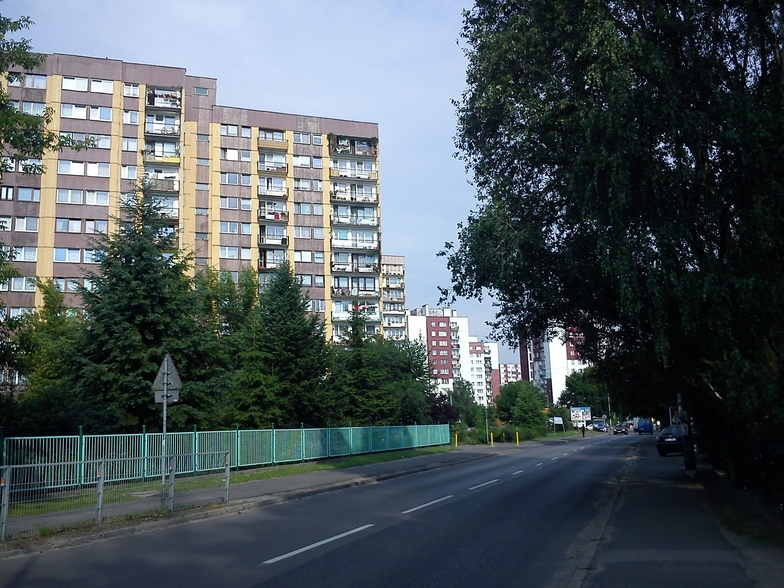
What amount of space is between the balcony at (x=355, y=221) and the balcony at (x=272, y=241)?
6.05 m

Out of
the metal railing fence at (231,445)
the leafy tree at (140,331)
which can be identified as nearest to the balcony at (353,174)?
the metal railing fence at (231,445)

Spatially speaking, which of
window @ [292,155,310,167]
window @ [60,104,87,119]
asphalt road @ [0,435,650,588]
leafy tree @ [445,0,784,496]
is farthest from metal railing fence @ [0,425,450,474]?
window @ [60,104,87,119]

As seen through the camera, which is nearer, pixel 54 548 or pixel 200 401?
pixel 54 548

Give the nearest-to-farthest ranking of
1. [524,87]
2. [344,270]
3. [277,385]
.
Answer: [524,87] → [277,385] → [344,270]

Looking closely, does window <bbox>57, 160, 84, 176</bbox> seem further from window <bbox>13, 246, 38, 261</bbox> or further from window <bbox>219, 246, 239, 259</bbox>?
window <bbox>219, 246, 239, 259</bbox>

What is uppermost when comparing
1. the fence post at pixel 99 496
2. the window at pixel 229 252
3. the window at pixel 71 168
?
the window at pixel 71 168

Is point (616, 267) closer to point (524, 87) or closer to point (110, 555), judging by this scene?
point (524, 87)

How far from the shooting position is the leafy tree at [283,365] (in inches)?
1423

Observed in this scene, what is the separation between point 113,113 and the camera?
60.9 m

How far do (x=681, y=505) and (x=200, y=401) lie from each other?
60.0ft

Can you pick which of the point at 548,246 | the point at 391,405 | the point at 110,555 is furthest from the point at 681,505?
the point at 391,405

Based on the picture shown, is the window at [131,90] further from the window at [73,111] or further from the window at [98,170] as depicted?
the window at [98,170]

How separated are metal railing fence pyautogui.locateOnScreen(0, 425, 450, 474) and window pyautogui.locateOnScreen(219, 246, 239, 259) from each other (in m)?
25.7

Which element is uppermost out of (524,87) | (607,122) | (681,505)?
(524,87)
